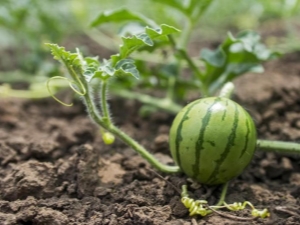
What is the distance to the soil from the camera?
1.76m

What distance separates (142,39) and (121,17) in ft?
2.39

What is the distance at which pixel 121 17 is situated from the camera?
246 centimetres

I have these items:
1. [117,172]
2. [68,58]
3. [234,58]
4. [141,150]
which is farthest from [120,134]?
[234,58]

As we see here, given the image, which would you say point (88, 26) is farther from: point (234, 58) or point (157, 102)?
point (234, 58)

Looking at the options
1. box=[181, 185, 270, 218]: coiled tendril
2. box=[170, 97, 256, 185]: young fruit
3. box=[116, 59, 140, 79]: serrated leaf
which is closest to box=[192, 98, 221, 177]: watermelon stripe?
box=[170, 97, 256, 185]: young fruit

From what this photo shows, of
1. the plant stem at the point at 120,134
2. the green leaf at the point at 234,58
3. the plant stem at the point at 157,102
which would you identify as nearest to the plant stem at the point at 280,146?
the plant stem at the point at 120,134

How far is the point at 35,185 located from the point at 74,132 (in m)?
0.74

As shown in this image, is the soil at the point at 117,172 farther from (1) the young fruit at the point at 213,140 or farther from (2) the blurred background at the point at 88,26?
(2) the blurred background at the point at 88,26

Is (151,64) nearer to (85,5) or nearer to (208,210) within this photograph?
(85,5)

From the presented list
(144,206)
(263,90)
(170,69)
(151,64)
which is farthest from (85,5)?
(144,206)

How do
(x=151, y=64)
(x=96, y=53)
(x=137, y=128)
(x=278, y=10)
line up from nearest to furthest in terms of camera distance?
1. (x=137, y=128)
2. (x=278, y=10)
3. (x=151, y=64)
4. (x=96, y=53)

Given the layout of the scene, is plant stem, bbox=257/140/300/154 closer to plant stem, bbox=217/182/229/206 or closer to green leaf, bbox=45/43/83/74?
plant stem, bbox=217/182/229/206

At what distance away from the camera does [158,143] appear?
240 cm

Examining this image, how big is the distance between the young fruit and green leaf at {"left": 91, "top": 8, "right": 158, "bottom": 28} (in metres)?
0.69
